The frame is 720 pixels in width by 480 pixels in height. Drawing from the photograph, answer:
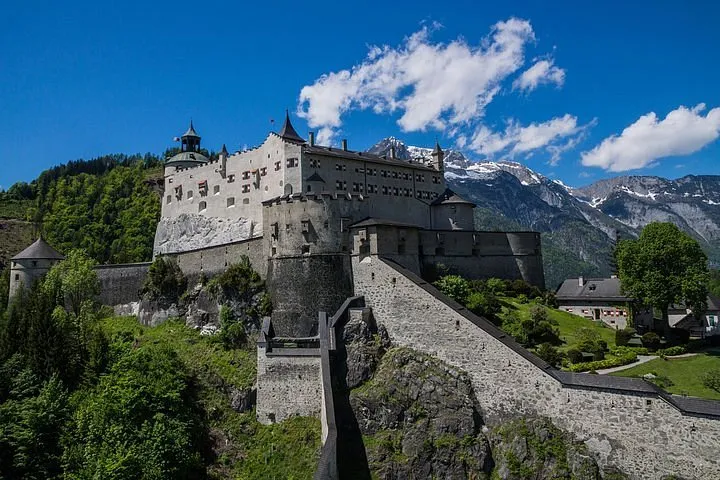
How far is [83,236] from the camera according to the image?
92.4 meters

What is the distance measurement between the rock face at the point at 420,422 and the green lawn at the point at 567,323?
11808mm

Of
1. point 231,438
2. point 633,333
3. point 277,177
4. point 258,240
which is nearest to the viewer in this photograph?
point 231,438

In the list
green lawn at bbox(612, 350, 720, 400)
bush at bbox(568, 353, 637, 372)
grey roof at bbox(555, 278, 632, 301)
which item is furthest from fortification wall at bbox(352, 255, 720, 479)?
grey roof at bbox(555, 278, 632, 301)

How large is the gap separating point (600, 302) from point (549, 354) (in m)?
22.0

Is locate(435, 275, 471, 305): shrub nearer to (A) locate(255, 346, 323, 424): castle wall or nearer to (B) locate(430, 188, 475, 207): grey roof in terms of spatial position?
(A) locate(255, 346, 323, 424): castle wall

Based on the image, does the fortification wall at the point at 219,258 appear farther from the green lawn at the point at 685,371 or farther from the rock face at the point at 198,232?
the green lawn at the point at 685,371

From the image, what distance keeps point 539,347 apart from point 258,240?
24398mm

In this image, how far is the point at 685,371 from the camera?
3500 centimetres

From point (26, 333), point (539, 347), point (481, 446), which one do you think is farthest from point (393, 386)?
point (26, 333)

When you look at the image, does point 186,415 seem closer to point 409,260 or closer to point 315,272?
point 315,272

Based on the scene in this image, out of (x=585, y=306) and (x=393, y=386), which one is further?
(x=585, y=306)

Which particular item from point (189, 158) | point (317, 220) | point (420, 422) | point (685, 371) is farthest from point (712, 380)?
point (189, 158)

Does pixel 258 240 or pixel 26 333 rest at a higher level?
pixel 258 240

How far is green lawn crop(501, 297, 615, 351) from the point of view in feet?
140
